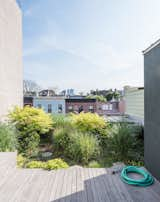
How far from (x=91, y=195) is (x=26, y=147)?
12.1 ft

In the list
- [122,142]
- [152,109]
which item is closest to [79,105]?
[122,142]

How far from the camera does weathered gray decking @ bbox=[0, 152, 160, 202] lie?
2.65m

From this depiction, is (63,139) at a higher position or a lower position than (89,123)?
lower

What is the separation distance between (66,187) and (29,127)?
3.60 metres

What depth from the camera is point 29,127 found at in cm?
619

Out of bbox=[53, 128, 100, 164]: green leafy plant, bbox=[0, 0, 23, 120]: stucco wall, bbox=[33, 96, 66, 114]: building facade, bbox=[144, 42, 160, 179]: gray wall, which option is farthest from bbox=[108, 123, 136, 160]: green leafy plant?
bbox=[33, 96, 66, 114]: building facade

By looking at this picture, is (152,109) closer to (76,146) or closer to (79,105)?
(76,146)

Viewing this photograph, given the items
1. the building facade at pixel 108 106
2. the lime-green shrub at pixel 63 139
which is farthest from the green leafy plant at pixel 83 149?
the building facade at pixel 108 106

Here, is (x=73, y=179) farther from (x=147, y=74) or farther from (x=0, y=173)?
Result: (x=147, y=74)

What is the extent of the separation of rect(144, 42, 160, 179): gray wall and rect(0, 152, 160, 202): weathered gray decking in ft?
1.68

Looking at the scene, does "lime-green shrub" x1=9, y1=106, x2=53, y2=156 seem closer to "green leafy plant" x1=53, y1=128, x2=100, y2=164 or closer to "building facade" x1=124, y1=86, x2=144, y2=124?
"green leafy plant" x1=53, y1=128, x2=100, y2=164

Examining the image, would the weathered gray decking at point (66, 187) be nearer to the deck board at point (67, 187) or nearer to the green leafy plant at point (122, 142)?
the deck board at point (67, 187)

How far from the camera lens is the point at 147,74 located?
3.81 m

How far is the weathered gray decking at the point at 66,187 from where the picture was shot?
2648 mm
